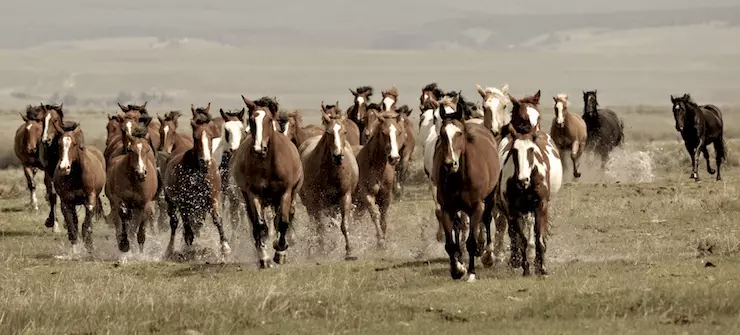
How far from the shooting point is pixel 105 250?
21.5m

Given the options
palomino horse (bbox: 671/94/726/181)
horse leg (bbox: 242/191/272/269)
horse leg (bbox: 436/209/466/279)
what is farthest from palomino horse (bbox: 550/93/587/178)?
horse leg (bbox: 436/209/466/279)

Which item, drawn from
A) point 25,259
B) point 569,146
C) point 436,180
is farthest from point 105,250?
point 569,146

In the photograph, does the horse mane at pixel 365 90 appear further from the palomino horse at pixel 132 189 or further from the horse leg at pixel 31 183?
the palomino horse at pixel 132 189

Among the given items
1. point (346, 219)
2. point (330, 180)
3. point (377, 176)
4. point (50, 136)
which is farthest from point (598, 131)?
point (50, 136)

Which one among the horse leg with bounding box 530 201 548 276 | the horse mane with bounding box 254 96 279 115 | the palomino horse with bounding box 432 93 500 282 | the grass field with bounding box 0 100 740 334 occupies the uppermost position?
the horse mane with bounding box 254 96 279 115

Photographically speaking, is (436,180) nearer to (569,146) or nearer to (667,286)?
(667,286)

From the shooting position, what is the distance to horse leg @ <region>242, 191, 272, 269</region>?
17.8m

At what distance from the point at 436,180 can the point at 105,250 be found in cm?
751

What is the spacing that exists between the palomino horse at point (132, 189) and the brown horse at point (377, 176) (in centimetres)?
322

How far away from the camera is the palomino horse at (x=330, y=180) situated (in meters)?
19.3

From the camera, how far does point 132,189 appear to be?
19844 millimetres

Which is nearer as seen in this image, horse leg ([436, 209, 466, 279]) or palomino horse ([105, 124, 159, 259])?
horse leg ([436, 209, 466, 279])

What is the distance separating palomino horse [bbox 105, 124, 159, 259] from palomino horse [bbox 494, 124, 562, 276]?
6.02 metres

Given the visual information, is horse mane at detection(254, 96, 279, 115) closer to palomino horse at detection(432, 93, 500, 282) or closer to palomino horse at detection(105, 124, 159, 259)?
palomino horse at detection(105, 124, 159, 259)
